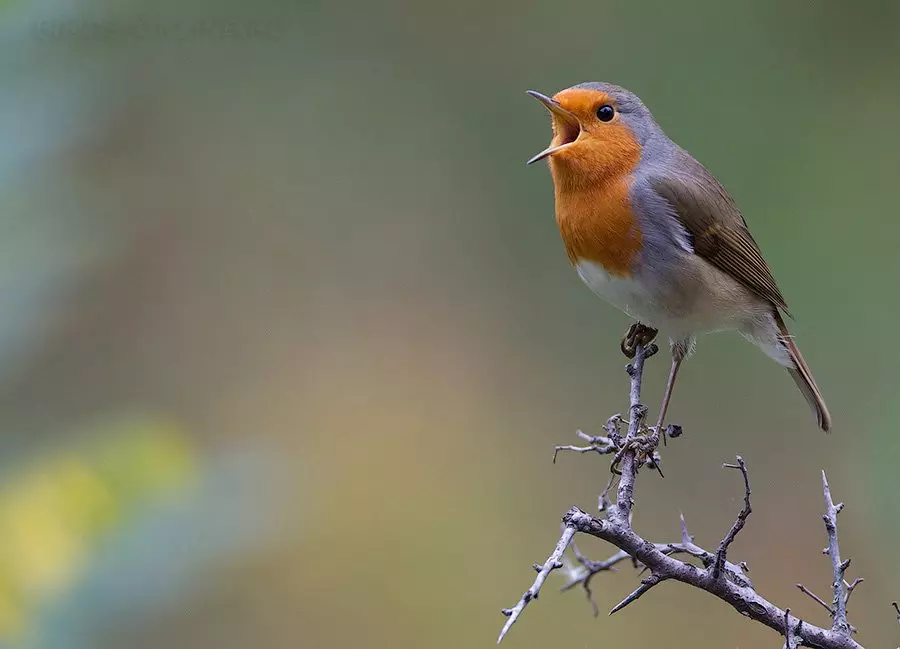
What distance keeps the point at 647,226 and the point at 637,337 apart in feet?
1.37

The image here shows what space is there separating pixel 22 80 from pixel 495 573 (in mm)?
3201

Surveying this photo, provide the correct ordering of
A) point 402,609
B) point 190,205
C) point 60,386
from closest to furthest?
point 402,609 < point 60,386 < point 190,205

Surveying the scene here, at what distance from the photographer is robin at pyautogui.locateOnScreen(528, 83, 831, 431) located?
3.10m

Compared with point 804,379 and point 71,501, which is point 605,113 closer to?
point 804,379

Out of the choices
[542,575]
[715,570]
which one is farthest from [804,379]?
[542,575]

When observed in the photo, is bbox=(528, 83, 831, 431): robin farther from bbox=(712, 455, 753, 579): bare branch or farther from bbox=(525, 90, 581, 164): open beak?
bbox=(712, 455, 753, 579): bare branch

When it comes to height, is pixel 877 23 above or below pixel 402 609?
A: above

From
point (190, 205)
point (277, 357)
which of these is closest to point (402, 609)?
point (277, 357)

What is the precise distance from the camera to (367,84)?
21.6ft

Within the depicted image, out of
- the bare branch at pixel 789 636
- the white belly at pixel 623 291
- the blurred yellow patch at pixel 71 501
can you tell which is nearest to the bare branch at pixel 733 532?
the bare branch at pixel 789 636

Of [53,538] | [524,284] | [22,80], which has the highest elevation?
[524,284]

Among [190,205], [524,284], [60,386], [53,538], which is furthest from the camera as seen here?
[190,205]

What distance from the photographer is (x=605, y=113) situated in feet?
10.6

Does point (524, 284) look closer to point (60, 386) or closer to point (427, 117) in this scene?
point (427, 117)
